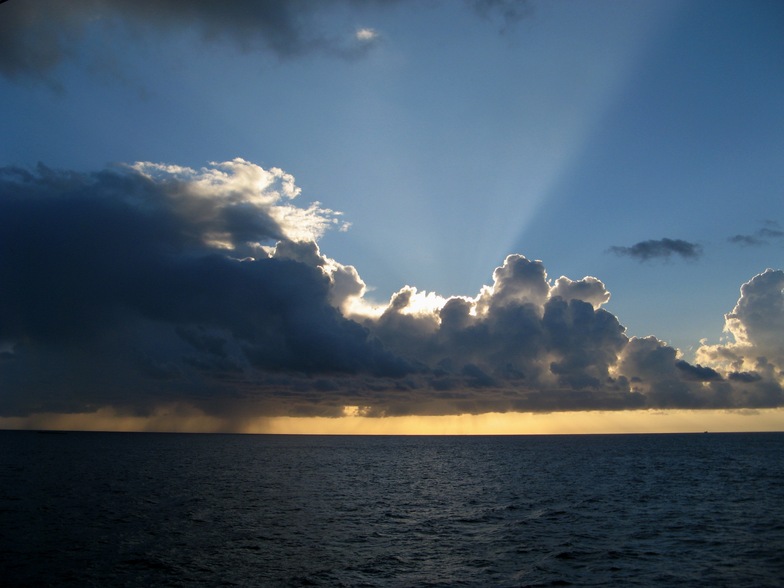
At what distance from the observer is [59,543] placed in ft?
144

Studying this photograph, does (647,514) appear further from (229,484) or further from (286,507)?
(229,484)

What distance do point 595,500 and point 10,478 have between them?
3826 inches

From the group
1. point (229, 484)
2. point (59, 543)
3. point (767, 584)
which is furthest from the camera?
point (229, 484)

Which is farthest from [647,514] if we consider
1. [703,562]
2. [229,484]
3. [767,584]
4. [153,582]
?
[229,484]

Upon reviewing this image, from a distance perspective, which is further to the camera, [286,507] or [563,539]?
[286,507]

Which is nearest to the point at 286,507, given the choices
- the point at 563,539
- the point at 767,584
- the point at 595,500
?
the point at 563,539

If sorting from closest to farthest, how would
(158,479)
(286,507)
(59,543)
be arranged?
(59,543), (286,507), (158,479)

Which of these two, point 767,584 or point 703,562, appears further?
point 703,562

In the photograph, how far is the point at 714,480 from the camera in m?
96.6

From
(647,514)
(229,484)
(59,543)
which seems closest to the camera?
(59,543)

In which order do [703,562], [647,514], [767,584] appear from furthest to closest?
[647,514] < [703,562] < [767,584]

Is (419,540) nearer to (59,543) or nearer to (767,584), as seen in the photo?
(767,584)

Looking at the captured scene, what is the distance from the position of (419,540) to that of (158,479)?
69.6 meters

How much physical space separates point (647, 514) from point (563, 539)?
18.9 meters
